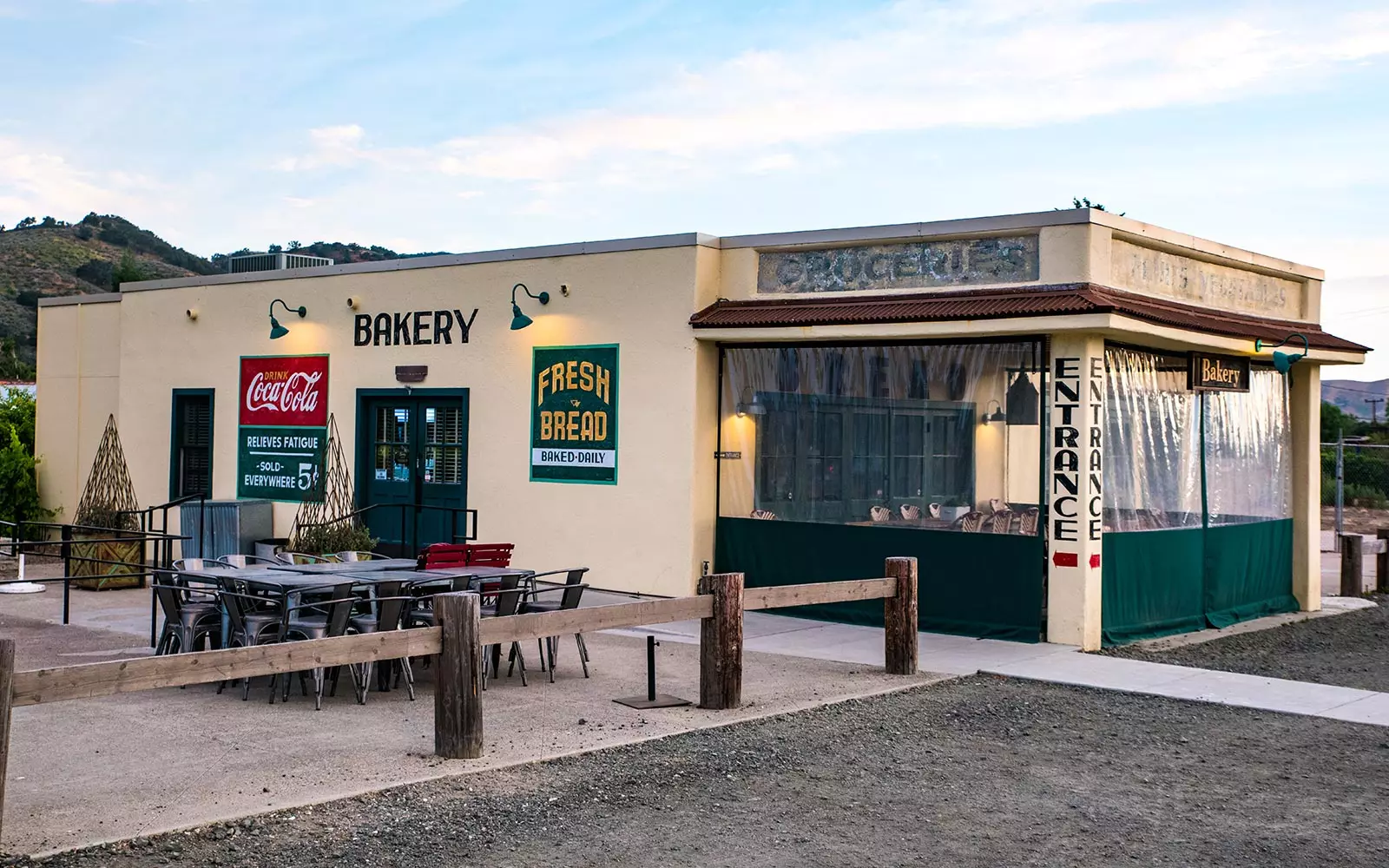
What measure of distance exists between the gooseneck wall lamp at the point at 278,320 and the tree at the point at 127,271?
36610mm

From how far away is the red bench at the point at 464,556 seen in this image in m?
10.9

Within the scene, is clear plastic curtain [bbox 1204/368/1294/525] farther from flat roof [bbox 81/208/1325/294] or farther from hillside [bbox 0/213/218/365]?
hillside [bbox 0/213/218/365]

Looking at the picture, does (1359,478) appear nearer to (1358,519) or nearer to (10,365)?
(1358,519)

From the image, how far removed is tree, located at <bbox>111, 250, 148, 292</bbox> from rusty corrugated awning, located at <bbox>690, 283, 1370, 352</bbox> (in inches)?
1689

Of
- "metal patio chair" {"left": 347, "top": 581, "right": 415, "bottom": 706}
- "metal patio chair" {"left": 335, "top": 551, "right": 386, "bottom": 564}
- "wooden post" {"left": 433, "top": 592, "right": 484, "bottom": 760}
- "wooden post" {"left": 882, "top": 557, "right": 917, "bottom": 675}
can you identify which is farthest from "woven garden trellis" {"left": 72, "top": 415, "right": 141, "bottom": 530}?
"wooden post" {"left": 433, "top": 592, "right": 484, "bottom": 760}

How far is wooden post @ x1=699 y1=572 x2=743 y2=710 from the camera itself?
9.00 meters

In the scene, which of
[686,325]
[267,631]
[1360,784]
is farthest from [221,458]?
[1360,784]

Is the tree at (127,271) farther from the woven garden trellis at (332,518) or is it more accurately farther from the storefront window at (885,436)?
the storefront window at (885,436)

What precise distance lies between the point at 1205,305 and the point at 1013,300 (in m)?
2.98

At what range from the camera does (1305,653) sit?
12.5 m

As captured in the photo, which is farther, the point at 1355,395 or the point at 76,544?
the point at 1355,395

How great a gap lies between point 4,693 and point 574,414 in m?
9.77

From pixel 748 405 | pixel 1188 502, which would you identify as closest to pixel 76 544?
pixel 748 405

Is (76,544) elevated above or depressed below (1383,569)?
above
